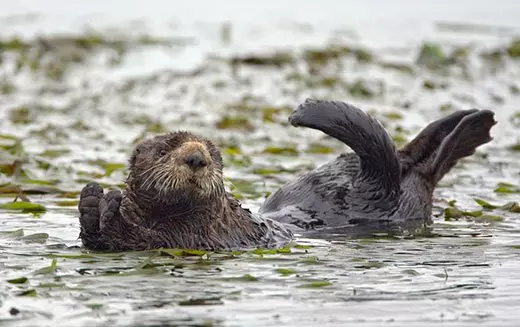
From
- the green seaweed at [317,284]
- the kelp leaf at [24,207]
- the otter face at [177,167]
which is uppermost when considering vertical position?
the otter face at [177,167]

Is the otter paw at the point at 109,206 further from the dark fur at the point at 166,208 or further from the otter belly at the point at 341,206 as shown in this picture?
the otter belly at the point at 341,206

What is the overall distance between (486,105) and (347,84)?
1909mm

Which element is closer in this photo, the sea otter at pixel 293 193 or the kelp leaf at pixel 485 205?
the sea otter at pixel 293 193

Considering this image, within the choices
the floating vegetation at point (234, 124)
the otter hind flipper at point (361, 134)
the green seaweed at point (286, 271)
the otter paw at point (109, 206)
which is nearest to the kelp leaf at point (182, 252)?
the otter paw at point (109, 206)

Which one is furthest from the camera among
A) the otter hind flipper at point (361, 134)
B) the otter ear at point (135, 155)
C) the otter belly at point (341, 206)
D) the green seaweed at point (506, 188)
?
the green seaweed at point (506, 188)

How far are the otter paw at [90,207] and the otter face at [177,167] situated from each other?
299mm

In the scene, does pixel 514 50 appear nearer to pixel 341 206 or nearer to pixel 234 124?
pixel 234 124

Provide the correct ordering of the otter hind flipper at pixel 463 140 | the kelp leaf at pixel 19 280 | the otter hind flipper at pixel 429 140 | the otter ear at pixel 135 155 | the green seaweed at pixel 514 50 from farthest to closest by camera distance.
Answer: the green seaweed at pixel 514 50, the otter hind flipper at pixel 429 140, the otter hind flipper at pixel 463 140, the otter ear at pixel 135 155, the kelp leaf at pixel 19 280

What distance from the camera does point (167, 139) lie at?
5965 mm

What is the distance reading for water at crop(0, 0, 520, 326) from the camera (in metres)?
4.55

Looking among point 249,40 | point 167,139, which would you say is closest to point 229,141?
point 167,139

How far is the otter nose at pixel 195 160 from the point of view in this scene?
559cm

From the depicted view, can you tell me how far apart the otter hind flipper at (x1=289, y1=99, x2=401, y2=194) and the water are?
47 centimetres

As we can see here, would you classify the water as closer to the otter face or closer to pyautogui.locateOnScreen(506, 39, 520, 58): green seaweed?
the otter face
